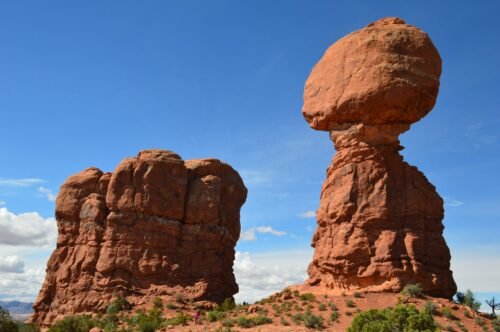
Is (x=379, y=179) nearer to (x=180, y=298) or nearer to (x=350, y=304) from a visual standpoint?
(x=350, y=304)

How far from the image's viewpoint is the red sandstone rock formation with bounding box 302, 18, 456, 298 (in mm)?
29750

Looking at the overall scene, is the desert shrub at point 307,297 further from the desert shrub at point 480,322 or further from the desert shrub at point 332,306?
the desert shrub at point 480,322

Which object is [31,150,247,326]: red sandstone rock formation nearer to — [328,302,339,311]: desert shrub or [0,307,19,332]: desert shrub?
[0,307,19,332]: desert shrub

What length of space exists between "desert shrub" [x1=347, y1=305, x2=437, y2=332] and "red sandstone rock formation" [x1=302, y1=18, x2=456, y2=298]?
6.30 meters

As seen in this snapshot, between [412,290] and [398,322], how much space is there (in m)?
6.23

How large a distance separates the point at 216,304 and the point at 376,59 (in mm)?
21921

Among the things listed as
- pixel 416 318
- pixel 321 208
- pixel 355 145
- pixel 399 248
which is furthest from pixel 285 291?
pixel 416 318

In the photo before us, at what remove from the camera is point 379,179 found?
103 ft

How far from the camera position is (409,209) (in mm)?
30844

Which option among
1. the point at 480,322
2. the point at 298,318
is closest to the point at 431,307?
the point at 480,322

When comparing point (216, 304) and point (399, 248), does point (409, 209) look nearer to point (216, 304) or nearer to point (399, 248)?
point (399, 248)

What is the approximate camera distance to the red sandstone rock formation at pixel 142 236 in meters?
43.1

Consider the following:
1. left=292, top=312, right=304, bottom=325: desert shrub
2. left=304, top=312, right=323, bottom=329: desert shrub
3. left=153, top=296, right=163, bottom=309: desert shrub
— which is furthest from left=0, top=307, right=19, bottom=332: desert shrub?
left=304, top=312, right=323, bottom=329: desert shrub

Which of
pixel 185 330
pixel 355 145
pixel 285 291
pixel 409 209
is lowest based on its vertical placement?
pixel 185 330
